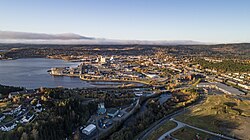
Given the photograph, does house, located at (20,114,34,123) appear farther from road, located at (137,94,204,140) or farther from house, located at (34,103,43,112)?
road, located at (137,94,204,140)

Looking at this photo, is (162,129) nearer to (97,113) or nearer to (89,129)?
(89,129)

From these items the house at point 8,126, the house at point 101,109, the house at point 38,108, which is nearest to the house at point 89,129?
the house at point 101,109

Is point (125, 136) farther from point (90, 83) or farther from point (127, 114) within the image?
point (90, 83)

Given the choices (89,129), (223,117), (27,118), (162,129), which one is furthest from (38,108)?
(223,117)

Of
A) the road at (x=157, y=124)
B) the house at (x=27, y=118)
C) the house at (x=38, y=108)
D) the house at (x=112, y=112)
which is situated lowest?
the road at (x=157, y=124)

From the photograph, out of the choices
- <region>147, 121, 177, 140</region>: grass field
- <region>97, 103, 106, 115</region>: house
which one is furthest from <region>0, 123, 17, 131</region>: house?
<region>147, 121, 177, 140</region>: grass field

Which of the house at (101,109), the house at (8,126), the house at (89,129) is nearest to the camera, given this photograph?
the house at (8,126)

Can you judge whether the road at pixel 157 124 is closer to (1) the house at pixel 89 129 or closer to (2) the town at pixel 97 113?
(2) the town at pixel 97 113
